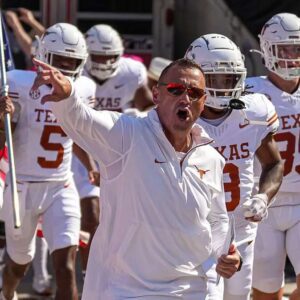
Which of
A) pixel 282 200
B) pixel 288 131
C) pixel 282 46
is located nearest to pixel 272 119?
pixel 288 131

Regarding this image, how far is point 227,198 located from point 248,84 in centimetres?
97

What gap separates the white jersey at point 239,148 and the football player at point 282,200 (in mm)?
559

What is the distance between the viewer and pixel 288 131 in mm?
7754

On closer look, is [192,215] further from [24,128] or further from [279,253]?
[24,128]

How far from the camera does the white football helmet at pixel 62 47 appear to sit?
8.45m

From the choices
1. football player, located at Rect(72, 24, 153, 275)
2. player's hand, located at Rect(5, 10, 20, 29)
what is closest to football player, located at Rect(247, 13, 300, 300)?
football player, located at Rect(72, 24, 153, 275)

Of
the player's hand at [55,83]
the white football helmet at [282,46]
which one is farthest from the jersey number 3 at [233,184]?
the player's hand at [55,83]

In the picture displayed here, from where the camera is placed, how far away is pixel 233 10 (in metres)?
11.6

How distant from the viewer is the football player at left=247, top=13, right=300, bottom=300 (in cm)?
769

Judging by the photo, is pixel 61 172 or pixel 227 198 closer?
pixel 227 198

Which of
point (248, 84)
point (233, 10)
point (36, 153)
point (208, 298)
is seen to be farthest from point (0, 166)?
point (233, 10)

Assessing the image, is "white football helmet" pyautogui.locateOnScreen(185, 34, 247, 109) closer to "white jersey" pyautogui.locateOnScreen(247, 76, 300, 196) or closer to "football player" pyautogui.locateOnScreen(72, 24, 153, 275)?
"white jersey" pyautogui.locateOnScreen(247, 76, 300, 196)

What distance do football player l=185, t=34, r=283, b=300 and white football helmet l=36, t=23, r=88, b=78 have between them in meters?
1.51

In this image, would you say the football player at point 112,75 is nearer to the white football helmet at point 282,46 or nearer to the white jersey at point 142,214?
the white football helmet at point 282,46
